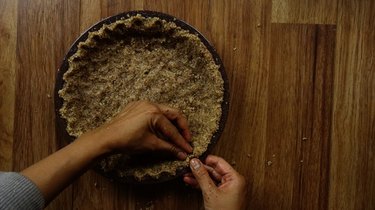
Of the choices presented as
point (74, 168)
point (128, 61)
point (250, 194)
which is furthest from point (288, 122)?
point (74, 168)

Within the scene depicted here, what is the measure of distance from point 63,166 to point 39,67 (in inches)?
12.0

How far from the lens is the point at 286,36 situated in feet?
3.48

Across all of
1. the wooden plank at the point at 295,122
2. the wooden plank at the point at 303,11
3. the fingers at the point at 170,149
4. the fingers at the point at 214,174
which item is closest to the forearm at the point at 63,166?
the fingers at the point at 170,149

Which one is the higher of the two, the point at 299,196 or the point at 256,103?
the point at 256,103

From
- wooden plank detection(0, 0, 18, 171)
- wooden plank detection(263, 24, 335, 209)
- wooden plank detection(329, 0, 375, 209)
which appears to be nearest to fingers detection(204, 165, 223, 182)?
wooden plank detection(263, 24, 335, 209)

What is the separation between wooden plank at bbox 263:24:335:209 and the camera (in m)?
1.06

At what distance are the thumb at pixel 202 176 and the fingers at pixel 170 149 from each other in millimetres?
27

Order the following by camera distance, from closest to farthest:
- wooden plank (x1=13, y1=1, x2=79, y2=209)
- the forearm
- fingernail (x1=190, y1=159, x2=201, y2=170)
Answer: the forearm
fingernail (x1=190, y1=159, x2=201, y2=170)
wooden plank (x1=13, y1=1, x2=79, y2=209)

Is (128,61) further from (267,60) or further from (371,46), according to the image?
(371,46)

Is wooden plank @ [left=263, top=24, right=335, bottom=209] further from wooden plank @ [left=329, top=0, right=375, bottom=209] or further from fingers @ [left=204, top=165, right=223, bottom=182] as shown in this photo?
fingers @ [left=204, top=165, right=223, bottom=182]

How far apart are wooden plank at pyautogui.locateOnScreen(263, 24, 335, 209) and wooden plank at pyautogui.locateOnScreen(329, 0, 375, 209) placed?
36 millimetres

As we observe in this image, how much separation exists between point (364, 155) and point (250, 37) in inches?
15.9

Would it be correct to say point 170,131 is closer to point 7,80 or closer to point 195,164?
point 195,164

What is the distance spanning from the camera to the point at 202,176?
0.92 m
